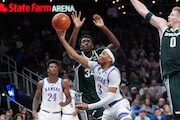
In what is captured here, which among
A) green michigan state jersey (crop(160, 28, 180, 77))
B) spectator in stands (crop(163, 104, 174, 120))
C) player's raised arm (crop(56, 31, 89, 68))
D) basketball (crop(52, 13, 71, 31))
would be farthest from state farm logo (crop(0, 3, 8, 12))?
green michigan state jersey (crop(160, 28, 180, 77))

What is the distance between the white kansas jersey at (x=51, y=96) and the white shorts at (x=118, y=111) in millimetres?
2480

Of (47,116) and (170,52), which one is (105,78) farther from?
(47,116)

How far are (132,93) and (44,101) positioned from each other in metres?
6.50

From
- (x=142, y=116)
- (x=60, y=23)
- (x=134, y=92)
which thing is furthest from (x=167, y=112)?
(x=60, y=23)

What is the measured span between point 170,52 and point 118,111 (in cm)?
171

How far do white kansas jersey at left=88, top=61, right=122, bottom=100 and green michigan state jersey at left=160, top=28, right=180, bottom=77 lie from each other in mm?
1319

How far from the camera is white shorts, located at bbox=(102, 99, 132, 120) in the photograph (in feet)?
24.9

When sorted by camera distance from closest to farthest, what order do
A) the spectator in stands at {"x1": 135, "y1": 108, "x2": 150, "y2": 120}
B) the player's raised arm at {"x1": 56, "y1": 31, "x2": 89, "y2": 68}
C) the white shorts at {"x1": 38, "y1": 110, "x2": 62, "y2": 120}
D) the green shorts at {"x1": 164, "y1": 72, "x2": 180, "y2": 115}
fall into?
1. the green shorts at {"x1": 164, "y1": 72, "x2": 180, "y2": 115}
2. the player's raised arm at {"x1": 56, "y1": 31, "x2": 89, "y2": 68}
3. the white shorts at {"x1": 38, "y1": 110, "x2": 62, "y2": 120}
4. the spectator in stands at {"x1": 135, "y1": 108, "x2": 150, "y2": 120}

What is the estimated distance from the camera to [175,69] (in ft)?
20.4

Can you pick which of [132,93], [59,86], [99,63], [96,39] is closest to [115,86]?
[99,63]

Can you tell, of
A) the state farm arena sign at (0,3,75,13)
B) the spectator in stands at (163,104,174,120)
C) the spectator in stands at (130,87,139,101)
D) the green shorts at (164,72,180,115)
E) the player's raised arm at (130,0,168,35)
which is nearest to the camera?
the green shorts at (164,72,180,115)

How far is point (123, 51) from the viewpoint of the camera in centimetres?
2000

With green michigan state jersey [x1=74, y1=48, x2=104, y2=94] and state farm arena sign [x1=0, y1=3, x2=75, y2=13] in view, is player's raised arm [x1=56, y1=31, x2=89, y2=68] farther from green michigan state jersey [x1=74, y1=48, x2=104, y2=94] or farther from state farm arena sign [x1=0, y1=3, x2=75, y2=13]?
state farm arena sign [x1=0, y1=3, x2=75, y2=13]

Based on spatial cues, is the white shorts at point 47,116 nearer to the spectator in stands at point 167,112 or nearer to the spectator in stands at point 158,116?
the spectator in stands at point 158,116
